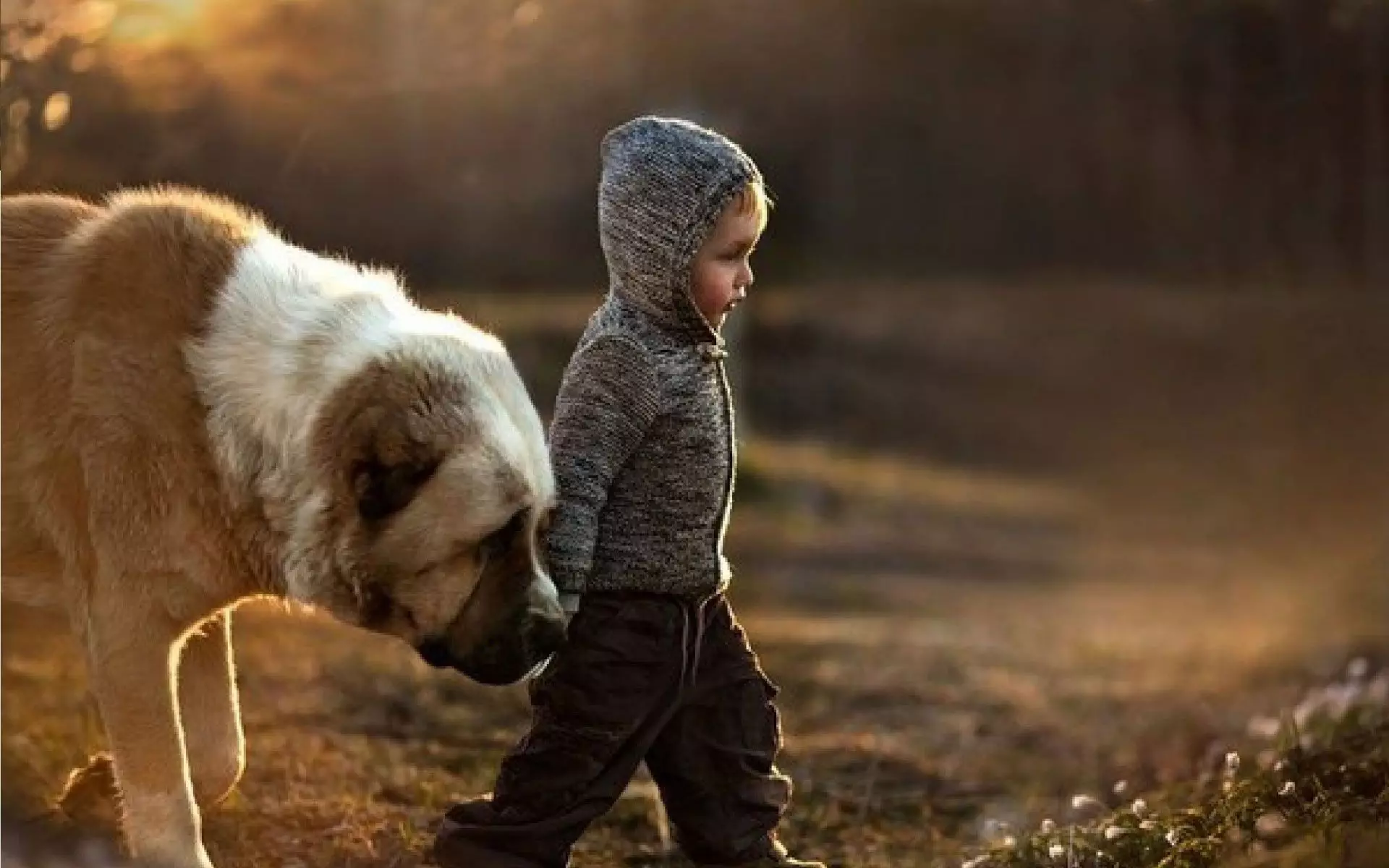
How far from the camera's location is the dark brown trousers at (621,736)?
12.1 feet

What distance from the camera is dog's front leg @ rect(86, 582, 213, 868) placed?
3697 millimetres

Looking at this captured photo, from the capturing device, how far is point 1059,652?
8938 mm

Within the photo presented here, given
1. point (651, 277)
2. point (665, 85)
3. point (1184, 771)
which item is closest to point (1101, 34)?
point (665, 85)

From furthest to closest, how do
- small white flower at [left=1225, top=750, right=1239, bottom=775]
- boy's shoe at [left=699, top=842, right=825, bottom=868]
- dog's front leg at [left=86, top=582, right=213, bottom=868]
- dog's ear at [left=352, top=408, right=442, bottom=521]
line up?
small white flower at [left=1225, top=750, right=1239, bottom=775]
boy's shoe at [left=699, top=842, right=825, bottom=868]
dog's front leg at [left=86, top=582, right=213, bottom=868]
dog's ear at [left=352, top=408, right=442, bottom=521]

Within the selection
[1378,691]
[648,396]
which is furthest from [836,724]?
[648,396]

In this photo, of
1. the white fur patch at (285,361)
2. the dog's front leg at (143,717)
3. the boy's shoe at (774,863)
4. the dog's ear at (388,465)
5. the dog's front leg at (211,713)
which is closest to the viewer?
the dog's ear at (388,465)

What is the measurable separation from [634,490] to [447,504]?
0.43 meters

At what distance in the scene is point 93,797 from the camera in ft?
14.1

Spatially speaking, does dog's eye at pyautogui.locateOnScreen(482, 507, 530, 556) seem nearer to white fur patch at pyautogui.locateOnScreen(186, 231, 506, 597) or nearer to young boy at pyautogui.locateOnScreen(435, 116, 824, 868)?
young boy at pyautogui.locateOnScreen(435, 116, 824, 868)

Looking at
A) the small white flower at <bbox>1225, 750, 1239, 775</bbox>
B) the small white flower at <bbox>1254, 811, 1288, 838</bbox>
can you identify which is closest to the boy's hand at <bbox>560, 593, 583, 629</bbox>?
the small white flower at <bbox>1254, 811, 1288, 838</bbox>

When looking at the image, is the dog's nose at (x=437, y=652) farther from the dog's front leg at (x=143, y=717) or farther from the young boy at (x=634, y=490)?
the dog's front leg at (x=143, y=717)

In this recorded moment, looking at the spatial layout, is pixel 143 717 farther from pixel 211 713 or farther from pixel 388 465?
pixel 388 465

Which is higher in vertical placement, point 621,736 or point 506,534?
point 506,534

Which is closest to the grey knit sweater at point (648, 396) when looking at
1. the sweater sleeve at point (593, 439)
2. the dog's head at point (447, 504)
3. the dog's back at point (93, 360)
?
the sweater sleeve at point (593, 439)
